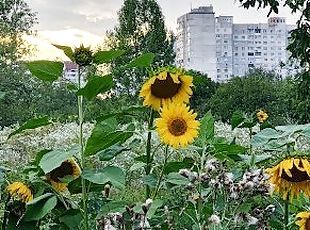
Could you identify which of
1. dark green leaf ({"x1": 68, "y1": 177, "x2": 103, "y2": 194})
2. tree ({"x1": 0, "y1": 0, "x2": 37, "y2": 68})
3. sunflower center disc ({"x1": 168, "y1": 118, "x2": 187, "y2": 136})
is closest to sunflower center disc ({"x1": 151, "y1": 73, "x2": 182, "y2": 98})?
sunflower center disc ({"x1": 168, "y1": 118, "x2": 187, "y2": 136})

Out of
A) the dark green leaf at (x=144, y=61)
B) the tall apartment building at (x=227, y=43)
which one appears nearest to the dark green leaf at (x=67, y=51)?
the dark green leaf at (x=144, y=61)

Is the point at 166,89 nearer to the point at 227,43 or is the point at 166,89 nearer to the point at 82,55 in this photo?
the point at 82,55

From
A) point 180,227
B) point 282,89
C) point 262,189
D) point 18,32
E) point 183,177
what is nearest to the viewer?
point 262,189

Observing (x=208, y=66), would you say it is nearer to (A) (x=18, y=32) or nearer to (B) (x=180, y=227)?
(A) (x=18, y=32)

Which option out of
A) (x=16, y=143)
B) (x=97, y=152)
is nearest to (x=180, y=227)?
(x=97, y=152)

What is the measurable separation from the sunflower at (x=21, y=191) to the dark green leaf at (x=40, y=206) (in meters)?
0.05

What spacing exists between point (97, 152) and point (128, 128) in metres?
0.08

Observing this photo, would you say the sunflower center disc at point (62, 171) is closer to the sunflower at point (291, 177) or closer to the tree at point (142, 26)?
the sunflower at point (291, 177)

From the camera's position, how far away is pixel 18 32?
30266 millimetres

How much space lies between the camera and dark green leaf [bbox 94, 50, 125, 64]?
144 cm

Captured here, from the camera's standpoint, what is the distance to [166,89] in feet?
5.08

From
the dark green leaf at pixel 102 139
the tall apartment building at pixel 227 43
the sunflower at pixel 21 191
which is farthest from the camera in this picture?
the tall apartment building at pixel 227 43

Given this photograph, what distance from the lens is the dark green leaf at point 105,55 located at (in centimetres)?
144

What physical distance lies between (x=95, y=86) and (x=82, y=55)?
9 cm
